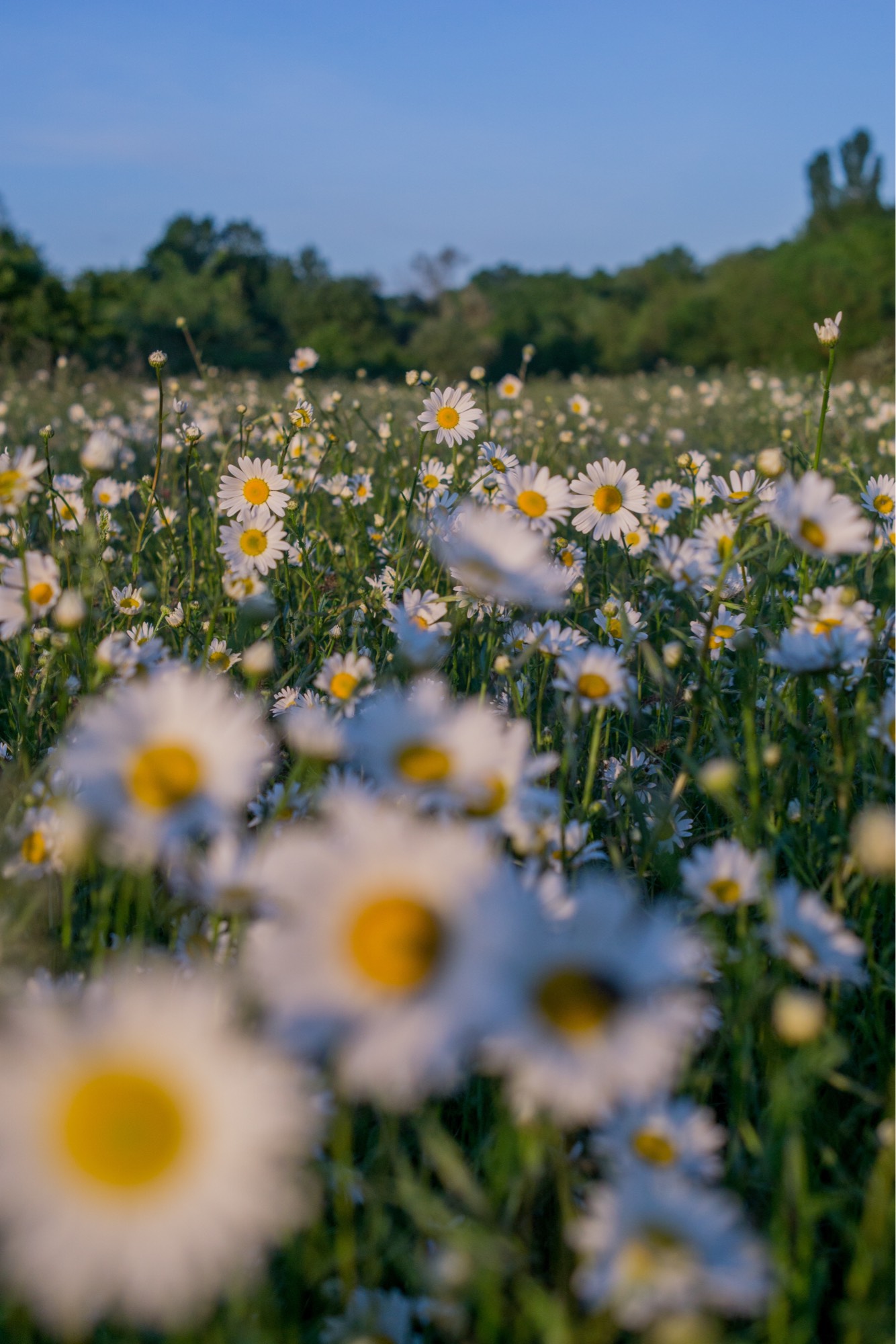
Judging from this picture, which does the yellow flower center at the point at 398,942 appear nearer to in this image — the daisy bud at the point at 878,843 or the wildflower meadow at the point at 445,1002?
the wildflower meadow at the point at 445,1002

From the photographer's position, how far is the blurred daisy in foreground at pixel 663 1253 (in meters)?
0.63

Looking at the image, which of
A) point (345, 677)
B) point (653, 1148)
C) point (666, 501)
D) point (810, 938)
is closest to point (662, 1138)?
point (653, 1148)

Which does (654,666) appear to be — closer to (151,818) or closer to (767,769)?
(767,769)

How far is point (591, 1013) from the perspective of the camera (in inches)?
25.4

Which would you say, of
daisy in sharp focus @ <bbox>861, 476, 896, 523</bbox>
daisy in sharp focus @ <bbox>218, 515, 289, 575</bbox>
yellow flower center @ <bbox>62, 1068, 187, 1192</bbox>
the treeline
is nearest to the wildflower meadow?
yellow flower center @ <bbox>62, 1068, 187, 1192</bbox>

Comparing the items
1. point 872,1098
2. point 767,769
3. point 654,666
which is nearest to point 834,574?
point 767,769

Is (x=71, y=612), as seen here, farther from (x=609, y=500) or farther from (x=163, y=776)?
(x=609, y=500)

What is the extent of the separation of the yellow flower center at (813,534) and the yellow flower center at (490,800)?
536 millimetres

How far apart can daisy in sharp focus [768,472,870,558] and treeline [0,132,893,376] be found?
9.67 m

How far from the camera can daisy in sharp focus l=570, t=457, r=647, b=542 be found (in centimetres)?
197

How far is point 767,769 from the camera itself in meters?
1.35

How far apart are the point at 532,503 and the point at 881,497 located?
0.77 meters

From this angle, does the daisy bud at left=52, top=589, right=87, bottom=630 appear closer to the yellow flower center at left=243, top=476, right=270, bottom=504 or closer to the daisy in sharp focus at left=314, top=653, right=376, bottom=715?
the daisy in sharp focus at left=314, top=653, right=376, bottom=715

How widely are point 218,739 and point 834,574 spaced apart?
230 centimetres
